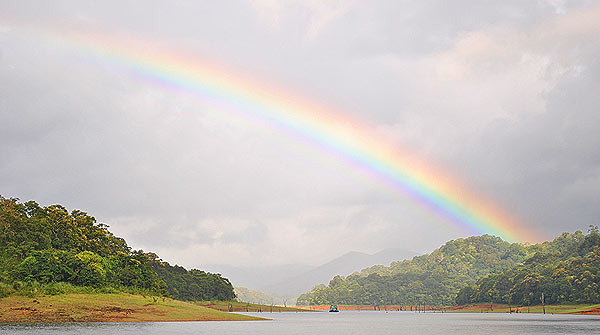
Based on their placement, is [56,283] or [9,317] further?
[56,283]

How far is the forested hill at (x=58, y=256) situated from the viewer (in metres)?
111

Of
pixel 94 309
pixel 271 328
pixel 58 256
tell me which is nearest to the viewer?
pixel 271 328

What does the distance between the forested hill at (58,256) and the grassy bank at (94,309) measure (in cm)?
370

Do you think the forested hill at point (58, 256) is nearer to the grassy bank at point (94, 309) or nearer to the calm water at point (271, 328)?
the grassy bank at point (94, 309)

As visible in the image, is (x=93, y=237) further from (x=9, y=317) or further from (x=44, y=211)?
(x=9, y=317)

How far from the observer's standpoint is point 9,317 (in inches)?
3649

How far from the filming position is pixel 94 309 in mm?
104938

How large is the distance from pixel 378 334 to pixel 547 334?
85.4ft

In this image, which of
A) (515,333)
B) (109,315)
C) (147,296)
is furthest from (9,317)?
(515,333)

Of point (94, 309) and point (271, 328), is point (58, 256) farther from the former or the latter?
point (271, 328)

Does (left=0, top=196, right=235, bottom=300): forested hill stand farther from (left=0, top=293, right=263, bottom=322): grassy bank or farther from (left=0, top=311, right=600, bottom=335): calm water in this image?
(left=0, top=311, right=600, bottom=335): calm water

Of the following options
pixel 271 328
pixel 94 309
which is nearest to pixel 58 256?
pixel 94 309

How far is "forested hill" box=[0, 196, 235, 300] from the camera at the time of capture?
365ft

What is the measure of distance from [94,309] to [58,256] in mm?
19383
